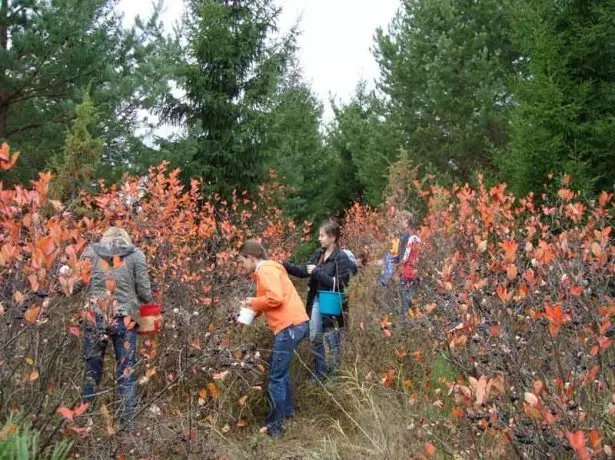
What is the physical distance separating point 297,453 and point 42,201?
2.28m

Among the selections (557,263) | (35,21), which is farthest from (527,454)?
(35,21)

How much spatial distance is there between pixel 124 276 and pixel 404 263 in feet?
9.01

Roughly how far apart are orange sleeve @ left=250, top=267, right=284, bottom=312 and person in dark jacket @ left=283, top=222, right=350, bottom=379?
0.88 m

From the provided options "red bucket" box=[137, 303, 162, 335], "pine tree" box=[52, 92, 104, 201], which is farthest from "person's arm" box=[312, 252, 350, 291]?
"pine tree" box=[52, 92, 104, 201]

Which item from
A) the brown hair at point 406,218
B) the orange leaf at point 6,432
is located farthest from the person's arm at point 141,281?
the brown hair at point 406,218

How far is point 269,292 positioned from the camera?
14.1 ft

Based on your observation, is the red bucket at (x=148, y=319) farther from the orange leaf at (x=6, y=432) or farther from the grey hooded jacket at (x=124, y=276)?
the orange leaf at (x=6, y=432)

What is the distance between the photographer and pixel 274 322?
14.5 feet

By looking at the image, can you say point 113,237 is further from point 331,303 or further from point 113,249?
point 331,303

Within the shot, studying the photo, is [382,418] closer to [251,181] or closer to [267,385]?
[267,385]

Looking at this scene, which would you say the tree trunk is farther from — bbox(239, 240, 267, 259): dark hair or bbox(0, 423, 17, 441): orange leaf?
bbox(0, 423, 17, 441): orange leaf

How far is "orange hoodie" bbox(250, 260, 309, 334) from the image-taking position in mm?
4309

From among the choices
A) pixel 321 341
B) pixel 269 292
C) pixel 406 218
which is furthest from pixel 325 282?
pixel 406 218

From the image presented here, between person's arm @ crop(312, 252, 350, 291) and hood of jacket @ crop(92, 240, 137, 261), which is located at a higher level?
hood of jacket @ crop(92, 240, 137, 261)
